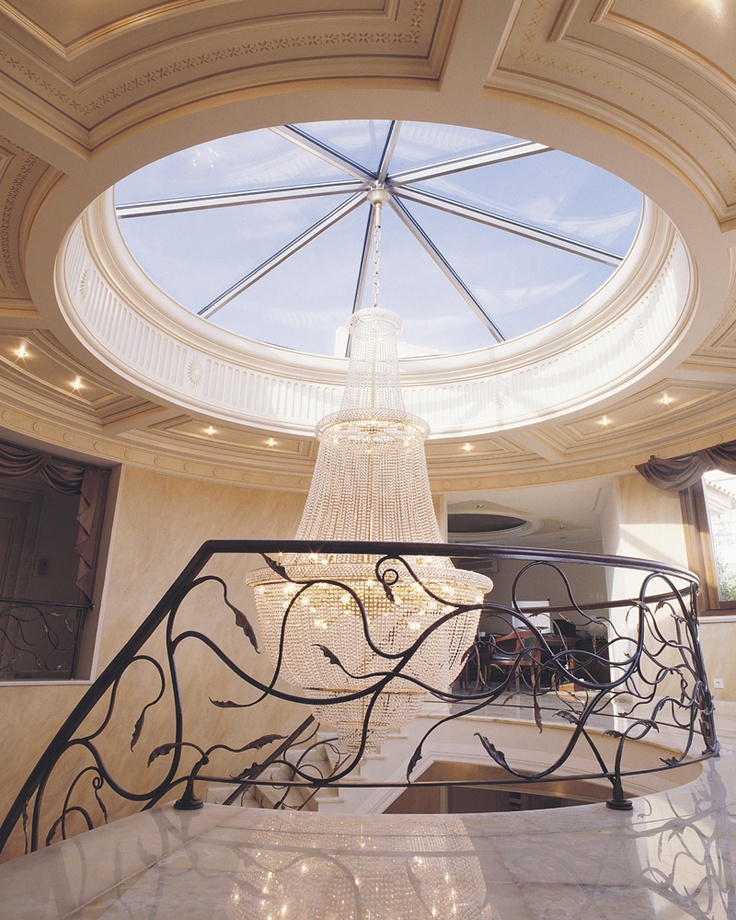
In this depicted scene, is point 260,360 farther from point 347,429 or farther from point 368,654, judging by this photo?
point 368,654

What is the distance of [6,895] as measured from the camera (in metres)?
1.47

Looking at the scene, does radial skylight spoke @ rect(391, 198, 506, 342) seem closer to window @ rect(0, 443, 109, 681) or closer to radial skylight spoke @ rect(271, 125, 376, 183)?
radial skylight spoke @ rect(271, 125, 376, 183)

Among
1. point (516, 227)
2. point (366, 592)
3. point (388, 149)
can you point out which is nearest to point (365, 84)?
point (388, 149)

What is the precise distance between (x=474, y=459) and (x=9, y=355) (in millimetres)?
5787

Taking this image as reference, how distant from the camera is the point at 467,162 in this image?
5402mm

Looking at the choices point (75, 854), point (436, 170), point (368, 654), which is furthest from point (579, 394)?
point (75, 854)

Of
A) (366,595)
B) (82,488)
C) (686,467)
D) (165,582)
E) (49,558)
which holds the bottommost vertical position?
(366,595)

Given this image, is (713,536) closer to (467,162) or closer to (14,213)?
(467,162)

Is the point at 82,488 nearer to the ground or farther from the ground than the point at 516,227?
nearer to the ground

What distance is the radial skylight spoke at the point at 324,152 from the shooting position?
5.19 m

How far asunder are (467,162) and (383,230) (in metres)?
1.40

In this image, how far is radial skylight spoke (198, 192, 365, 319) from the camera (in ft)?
20.2

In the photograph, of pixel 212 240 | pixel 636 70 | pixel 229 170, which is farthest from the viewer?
pixel 212 240

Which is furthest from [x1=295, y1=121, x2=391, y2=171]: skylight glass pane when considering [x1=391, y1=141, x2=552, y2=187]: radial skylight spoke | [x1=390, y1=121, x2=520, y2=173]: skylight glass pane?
[x1=391, y1=141, x2=552, y2=187]: radial skylight spoke
